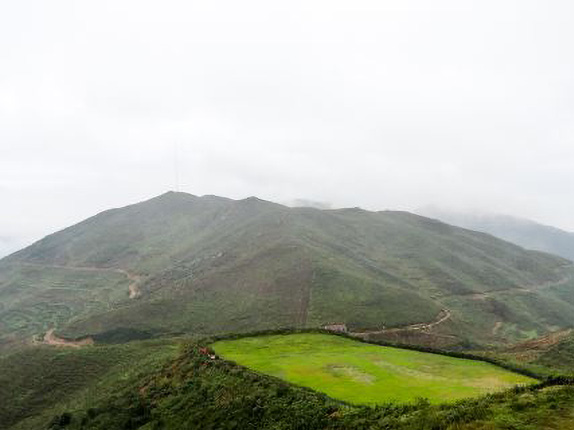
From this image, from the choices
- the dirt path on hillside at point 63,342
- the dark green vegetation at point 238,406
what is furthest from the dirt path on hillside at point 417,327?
the dirt path on hillside at point 63,342

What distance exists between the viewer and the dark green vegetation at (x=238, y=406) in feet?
59.9

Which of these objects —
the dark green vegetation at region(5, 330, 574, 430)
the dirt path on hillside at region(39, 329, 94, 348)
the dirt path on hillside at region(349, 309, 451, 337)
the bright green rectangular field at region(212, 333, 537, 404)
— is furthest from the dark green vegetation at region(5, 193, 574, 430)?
the bright green rectangular field at region(212, 333, 537, 404)

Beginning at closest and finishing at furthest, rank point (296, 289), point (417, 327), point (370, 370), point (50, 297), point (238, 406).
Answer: point (238, 406)
point (370, 370)
point (417, 327)
point (296, 289)
point (50, 297)

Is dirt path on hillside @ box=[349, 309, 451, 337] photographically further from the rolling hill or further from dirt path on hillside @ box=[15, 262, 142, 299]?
dirt path on hillside @ box=[15, 262, 142, 299]

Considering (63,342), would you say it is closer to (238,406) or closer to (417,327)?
(417,327)

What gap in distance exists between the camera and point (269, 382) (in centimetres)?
2944

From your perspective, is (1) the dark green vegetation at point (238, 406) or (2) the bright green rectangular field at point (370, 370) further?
(2) the bright green rectangular field at point (370, 370)

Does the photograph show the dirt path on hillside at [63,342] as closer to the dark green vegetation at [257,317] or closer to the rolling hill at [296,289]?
the rolling hill at [296,289]

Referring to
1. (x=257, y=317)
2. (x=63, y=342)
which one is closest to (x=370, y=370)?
(x=257, y=317)

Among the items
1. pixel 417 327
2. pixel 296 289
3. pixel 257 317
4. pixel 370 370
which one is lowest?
pixel 257 317

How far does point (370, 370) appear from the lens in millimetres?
33031

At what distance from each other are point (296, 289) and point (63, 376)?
6640cm

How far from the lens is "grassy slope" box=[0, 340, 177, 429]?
47.5 meters

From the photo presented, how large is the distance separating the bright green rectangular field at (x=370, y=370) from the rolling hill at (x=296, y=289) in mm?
51630
